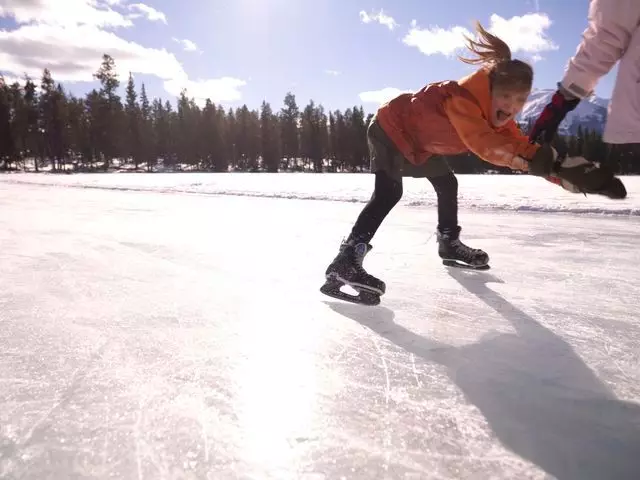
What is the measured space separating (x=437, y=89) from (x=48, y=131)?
58.6 m

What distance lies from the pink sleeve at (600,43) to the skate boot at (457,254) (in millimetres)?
1147

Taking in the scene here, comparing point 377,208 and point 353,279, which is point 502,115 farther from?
point 353,279

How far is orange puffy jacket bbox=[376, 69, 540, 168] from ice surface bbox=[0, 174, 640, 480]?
690mm

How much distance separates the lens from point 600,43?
1577mm

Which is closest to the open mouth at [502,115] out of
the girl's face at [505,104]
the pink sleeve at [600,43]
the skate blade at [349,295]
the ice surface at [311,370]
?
the girl's face at [505,104]

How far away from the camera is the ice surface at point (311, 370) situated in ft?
3.17

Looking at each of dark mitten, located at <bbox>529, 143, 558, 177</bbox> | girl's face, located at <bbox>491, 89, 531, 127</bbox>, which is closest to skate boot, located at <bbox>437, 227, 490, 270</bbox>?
girl's face, located at <bbox>491, 89, 531, 127</bbox>

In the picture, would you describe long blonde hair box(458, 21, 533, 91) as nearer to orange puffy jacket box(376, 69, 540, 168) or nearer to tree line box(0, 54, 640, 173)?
orange puffy jacket box(376, 69, 540, 168)

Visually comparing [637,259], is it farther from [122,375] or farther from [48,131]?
[48,131]

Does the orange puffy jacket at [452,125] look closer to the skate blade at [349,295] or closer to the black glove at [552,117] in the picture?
the black glove at [552,117]

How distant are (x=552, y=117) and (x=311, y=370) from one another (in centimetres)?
154

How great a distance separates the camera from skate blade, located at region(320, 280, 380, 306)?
208 centimetres

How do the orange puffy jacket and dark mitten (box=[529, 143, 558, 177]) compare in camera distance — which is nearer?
dark mitten (box=[529, 143, 558, 177])

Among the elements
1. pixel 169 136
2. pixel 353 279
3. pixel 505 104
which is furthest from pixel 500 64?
pixel 169 136
